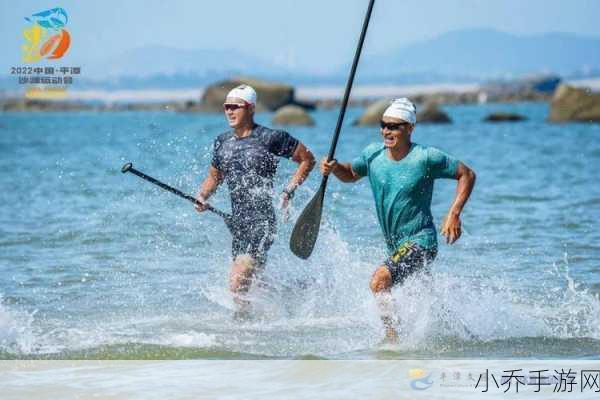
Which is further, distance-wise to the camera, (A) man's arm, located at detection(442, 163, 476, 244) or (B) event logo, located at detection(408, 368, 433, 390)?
(A) man's arm, located at detection(442, 163, 476, 244)

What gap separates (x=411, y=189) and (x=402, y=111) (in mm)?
535


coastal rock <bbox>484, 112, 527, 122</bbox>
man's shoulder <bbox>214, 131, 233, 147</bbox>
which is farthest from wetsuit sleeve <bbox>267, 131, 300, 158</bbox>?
coastal rock <bbox>484, 112, 527, 122</bbox>

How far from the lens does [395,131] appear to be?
823 cm

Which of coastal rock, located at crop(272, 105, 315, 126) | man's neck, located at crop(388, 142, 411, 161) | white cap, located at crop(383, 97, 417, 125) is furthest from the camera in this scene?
coastal rock, located at crop(272, 105, 315, 126)

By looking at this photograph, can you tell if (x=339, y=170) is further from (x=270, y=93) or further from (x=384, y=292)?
(x=270, y=93)

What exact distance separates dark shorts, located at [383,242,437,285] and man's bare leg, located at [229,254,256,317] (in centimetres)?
155

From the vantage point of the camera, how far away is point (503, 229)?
15.0m

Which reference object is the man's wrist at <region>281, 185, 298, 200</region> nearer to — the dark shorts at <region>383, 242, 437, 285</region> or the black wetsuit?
the black wetsuit

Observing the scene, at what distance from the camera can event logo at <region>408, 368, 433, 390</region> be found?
704cm

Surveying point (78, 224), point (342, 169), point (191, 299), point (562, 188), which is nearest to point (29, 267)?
point (191, 299)

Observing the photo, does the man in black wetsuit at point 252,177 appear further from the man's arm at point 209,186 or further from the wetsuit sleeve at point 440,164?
the wetsuit sleeve at point 440,164

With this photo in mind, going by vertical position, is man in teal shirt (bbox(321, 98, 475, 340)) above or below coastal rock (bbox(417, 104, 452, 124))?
below

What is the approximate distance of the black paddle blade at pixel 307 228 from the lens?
9.27 m

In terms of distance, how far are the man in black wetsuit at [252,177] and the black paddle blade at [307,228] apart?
0.58ft
